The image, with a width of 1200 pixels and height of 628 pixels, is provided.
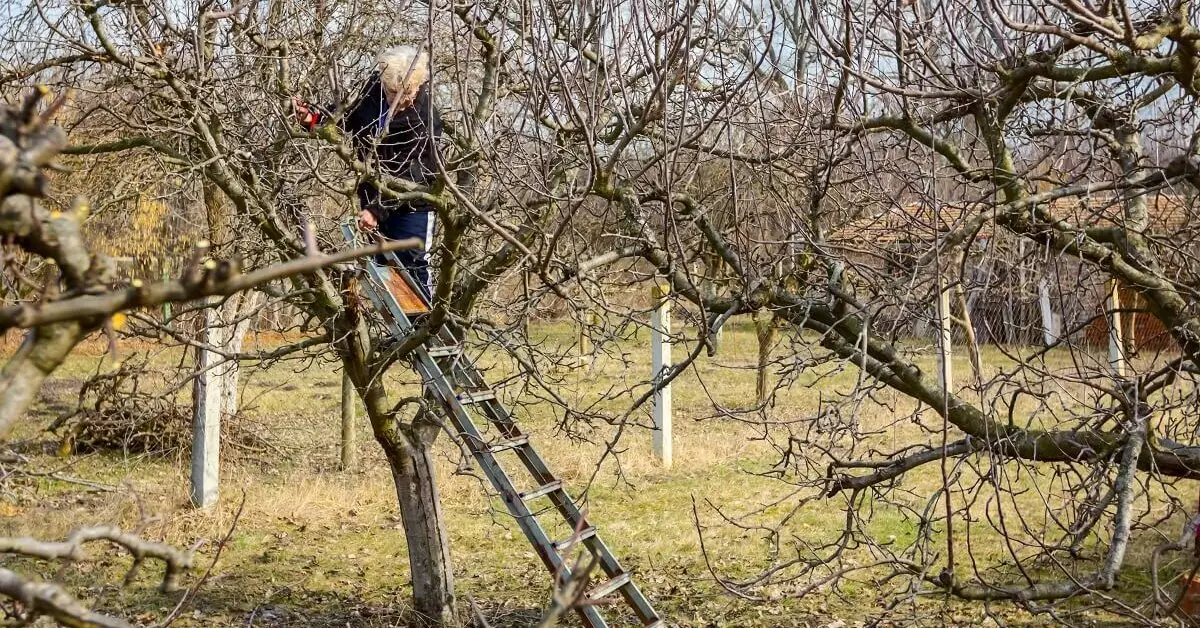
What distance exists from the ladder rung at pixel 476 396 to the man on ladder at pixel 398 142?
1.99 feet

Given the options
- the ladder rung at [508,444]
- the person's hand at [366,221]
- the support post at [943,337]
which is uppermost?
the person's hand at [366,221]

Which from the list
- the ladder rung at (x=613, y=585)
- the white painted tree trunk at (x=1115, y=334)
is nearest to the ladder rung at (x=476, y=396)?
the ladder rung at (x=613, y=585)

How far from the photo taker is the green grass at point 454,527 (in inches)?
282

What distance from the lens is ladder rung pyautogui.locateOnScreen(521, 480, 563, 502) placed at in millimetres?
5043

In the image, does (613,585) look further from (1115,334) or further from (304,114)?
(304,114)

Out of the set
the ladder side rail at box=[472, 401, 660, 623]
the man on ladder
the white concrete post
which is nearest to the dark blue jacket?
the man on ladder

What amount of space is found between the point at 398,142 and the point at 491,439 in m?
1.58

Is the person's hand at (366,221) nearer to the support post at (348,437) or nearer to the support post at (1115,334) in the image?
the support post at (1115,334)

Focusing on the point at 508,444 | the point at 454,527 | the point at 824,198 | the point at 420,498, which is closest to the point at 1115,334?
the point at 824,198

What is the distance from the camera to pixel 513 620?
6926 mm

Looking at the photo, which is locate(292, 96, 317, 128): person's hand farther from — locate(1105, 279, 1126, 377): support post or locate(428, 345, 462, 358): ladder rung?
locate(1105, 279, 1126, 377): support post

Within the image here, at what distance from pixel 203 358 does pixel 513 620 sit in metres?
3.58

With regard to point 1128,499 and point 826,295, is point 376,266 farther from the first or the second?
point 1128,499

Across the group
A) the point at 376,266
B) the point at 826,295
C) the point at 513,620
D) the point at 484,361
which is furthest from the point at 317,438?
the point at 826,295
